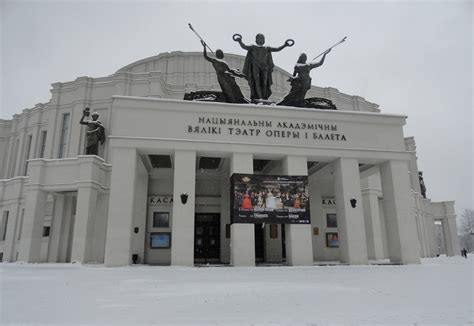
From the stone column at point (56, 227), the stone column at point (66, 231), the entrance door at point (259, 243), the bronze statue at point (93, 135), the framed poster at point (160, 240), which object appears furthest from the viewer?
the bronze statue at point (93, 135)

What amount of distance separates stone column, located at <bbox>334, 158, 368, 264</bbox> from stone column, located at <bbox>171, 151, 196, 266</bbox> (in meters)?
6.86

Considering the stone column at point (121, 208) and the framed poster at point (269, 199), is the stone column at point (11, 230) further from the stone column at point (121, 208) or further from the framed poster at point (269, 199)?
the framed poster at point (269, 199)

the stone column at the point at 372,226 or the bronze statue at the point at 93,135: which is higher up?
the bronze statue at the point at 93,135

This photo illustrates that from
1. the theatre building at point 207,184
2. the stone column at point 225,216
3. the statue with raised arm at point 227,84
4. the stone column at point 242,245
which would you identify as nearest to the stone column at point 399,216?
the theatre building at point 207,184

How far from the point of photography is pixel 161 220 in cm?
1977

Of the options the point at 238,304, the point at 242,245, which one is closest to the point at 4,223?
the point at 242,245

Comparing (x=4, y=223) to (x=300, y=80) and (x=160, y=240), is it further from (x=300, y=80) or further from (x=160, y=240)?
(x=300, y=80)

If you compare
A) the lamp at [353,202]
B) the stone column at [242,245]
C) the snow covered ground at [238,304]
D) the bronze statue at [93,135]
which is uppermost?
the bronze statue at [93,135]

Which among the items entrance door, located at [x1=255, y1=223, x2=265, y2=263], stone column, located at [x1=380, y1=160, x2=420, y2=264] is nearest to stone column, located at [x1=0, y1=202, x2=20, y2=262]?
entrance door, located at [x1=255, y1=223, x2=265, y2=263]

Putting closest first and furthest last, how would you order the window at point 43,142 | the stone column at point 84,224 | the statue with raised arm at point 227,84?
the statue with raised arm at point 227,84 → the stone column at point 84,224 → the window at point 43,142

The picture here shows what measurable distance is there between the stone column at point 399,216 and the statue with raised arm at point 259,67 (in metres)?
7.31

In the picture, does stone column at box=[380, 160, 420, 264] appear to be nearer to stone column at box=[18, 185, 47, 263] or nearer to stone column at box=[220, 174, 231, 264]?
stone column at box=[220, 174, 231, 264]

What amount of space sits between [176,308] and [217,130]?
1077cm

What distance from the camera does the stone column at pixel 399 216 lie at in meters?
Answer: 15.1
